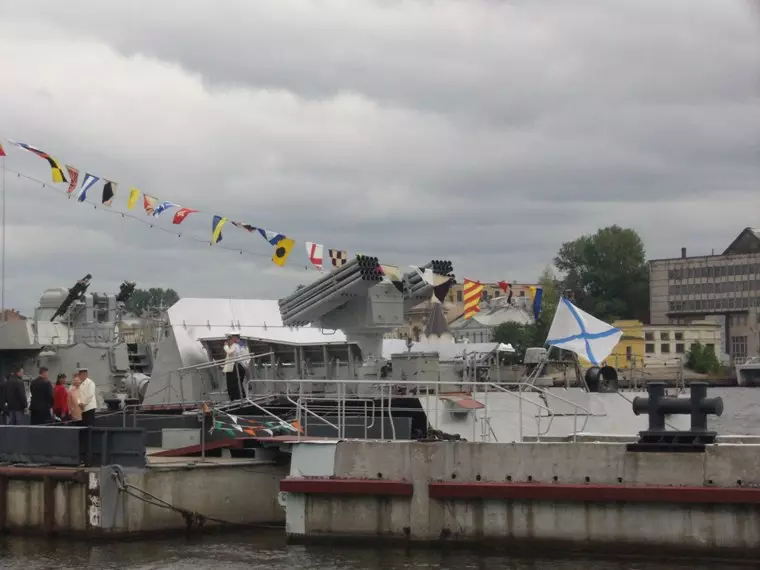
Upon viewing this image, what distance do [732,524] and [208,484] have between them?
8.33 m

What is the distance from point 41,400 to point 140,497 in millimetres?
4203

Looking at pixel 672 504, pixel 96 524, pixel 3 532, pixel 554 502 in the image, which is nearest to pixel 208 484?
pixel 96 524

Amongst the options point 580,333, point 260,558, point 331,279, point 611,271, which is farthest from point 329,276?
point 611,271

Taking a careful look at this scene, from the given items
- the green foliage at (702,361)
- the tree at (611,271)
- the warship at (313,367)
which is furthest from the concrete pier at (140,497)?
the tree at (611,271)

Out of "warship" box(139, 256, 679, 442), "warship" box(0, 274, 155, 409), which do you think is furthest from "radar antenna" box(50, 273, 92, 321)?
"warship" box(139, 256, 679, 442)

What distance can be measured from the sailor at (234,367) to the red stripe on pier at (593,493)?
909 cm

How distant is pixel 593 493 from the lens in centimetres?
1791

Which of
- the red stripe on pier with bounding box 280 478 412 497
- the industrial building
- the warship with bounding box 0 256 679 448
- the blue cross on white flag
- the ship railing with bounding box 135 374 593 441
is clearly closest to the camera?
the red stripe on pier with bounding box 280 478 412 497

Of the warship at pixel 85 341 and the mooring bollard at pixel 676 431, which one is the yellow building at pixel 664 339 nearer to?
the warship at pixel 85 341

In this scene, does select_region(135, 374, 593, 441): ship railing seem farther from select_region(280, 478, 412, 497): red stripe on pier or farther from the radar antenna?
the radar antenna

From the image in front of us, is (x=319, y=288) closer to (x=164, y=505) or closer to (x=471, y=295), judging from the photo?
(x=471, y=295)

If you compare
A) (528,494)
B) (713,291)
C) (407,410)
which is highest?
(713,291)

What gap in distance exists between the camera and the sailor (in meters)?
27.3

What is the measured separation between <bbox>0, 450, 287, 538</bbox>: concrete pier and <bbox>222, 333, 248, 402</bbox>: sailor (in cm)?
521
